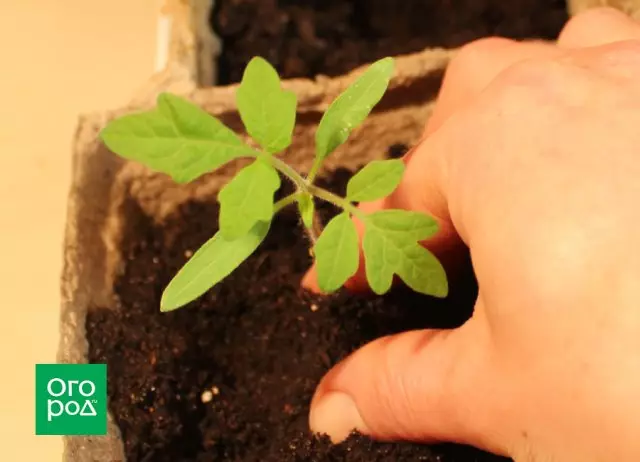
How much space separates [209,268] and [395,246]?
153 mm

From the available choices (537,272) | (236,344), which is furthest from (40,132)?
(537,272)

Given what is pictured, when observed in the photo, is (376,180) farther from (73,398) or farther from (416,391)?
(73,398)

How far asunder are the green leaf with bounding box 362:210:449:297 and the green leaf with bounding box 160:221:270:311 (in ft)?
0.29

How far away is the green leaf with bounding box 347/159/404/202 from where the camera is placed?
58 cm

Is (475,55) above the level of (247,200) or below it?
above

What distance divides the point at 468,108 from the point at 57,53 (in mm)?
737

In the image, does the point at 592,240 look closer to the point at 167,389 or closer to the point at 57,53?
the point at 167,389

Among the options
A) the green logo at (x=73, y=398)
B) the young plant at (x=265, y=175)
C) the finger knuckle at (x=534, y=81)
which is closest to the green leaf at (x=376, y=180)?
the young plant at (x=265, y=175)

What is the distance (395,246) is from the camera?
23.5 inches

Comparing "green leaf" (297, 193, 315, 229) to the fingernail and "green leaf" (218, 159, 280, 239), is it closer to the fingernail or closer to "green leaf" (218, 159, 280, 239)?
"green leaf" (218, 159, 280, 239)

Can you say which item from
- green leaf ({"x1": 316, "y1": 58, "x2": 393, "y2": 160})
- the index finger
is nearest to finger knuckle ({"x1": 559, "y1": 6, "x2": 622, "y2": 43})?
the index finger

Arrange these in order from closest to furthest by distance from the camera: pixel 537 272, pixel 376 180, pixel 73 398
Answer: pixel 537 272
pixel 376 180
pixel 73 398

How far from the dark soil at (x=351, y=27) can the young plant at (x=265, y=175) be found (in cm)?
50

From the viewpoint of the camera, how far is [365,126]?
35.8 inches
